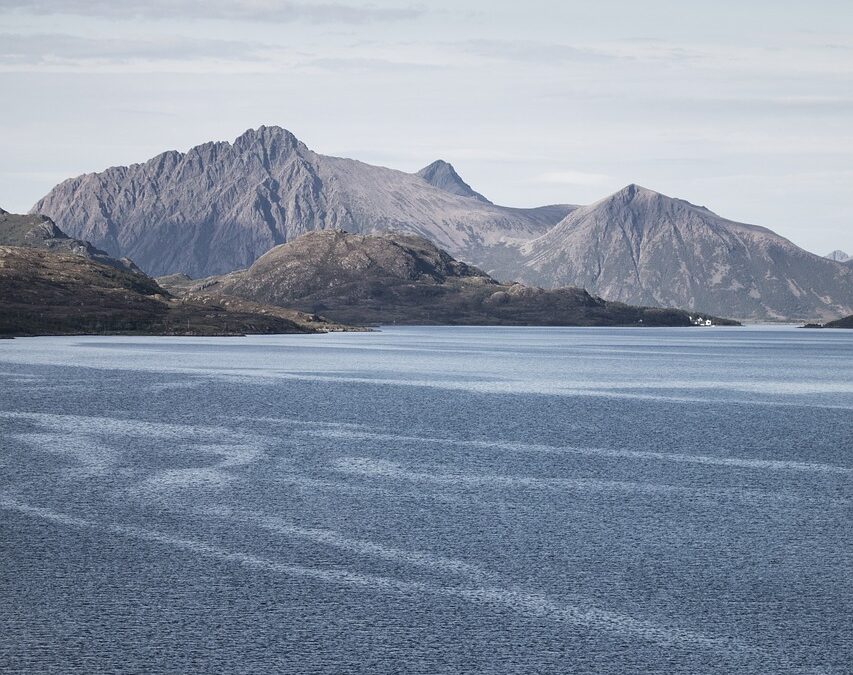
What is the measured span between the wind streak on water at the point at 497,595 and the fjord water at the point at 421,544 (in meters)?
0.13

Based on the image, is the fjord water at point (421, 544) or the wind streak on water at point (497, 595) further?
the wind streak on water at point (497, 595)

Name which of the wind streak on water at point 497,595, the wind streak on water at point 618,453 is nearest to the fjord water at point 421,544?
the wind streak on water at point 497,595

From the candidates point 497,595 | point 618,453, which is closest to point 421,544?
point 497,595

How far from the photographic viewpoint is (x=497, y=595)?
37.2 meters

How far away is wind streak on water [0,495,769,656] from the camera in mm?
32656

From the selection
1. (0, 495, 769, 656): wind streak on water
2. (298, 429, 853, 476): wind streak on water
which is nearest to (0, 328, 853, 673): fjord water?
(0, 495, 769, 656): wind streak on water

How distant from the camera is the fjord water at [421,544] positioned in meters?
31.9

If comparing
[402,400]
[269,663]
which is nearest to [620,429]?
[402,400]

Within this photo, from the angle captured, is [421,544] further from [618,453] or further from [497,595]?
[618,453]

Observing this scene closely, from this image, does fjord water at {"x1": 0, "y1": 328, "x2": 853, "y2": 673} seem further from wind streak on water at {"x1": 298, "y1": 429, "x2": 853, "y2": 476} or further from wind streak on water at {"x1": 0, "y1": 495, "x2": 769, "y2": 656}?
wind streak on water at {"x1": 298, "y1": 429, "x2": 853, "y2": 476}

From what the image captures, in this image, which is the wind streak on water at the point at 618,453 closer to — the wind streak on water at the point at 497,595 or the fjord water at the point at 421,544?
the fjord water at the point at 421,544

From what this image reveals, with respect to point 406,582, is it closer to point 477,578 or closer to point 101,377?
point 477,578

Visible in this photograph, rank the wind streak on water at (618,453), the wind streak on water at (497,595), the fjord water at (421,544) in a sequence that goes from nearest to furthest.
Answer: the fjord water at (421,544), the wind streak on water at (497,595), the wind streak on water at (618,453)

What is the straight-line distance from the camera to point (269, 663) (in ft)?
99.1
